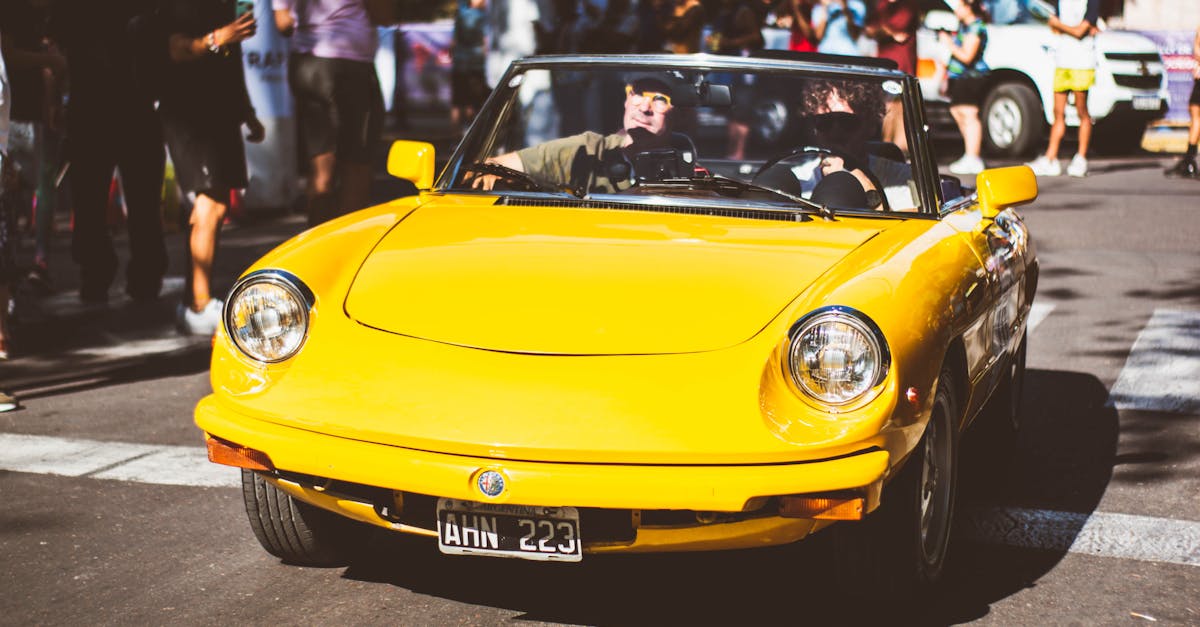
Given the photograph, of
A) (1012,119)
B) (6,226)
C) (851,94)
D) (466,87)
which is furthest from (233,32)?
(466,87)

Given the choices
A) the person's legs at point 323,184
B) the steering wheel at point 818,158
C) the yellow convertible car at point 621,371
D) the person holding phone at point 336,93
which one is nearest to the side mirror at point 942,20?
the person holding phone at point 336,93

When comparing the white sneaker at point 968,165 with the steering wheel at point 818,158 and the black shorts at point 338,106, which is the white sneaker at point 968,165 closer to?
the black shorts at point 338,106

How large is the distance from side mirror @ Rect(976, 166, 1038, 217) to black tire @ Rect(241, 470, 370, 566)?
215 centimetres

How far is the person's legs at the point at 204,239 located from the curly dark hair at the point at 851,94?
3.83 m

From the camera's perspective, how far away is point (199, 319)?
8242 mm

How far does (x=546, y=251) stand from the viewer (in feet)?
14.3

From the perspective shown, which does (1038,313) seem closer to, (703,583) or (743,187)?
(743,187)

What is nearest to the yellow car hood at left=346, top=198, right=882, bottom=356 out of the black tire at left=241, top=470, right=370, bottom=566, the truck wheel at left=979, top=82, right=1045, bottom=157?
the black tire at left=241, top=470, right=370, bottom=566

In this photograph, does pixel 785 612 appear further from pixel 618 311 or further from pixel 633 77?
pixel 633 77

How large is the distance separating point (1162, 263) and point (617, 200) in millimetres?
6724

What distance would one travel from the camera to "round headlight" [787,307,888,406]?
149 inches

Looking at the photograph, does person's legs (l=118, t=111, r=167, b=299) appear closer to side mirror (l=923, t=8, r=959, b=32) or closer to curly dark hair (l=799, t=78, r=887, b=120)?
curly dark hair (l=799, t=78, r=887, b=120)

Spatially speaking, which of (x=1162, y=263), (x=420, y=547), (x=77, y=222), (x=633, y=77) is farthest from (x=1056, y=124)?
(x=420, y=547)

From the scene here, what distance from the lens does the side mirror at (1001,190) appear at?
5004 millimetres
